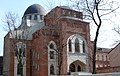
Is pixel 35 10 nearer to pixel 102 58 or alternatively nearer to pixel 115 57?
pixel 102 58

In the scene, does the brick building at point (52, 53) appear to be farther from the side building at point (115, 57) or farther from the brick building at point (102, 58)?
the brick building at point (102, 58)

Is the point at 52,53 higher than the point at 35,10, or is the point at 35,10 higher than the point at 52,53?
the point at 35,10

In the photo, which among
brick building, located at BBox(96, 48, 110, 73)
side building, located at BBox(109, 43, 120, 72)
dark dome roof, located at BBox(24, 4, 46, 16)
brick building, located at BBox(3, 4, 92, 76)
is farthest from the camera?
brick building, located at BBox(96, 48, 110, 73)

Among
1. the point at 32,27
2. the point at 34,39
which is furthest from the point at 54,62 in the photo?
the point at 32,27

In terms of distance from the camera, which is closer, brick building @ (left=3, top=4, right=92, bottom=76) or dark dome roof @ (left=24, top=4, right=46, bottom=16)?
brick building @ (left=3, top=4, right=92, bottom=76)

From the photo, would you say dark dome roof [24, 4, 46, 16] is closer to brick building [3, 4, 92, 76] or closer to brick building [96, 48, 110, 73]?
brick building [3, 4, 92, 76]

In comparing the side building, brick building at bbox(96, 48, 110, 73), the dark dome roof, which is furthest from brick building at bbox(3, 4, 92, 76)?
brick building at bbox(96, 48, 110, 73)

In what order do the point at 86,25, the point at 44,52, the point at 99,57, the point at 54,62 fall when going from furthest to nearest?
the point at 99,57 → the point at 86,25 → the point at 54,62 → the point at 44,52

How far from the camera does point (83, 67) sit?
134 ft

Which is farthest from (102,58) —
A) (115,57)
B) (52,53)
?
(52,53)

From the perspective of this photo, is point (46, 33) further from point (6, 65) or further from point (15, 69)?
point (6, 65)

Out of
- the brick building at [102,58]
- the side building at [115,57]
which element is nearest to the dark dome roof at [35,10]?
the brick building at [102,58]

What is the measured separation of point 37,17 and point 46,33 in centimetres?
1797

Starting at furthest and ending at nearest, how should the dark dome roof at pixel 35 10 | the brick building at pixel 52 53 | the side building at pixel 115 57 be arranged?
the dark dome roof at pixel 35 10
the brick building at pixel 52 53
the side building at pixel 115 57
